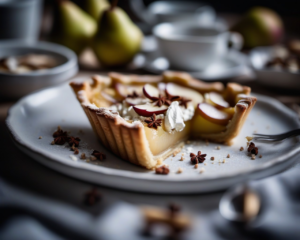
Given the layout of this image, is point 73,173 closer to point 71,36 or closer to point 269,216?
point 269,216

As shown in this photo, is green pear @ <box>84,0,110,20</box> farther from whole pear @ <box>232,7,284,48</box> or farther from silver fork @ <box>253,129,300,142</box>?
silver fork @ <box>253,129,300,142</box>

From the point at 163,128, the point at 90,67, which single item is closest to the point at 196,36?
the point at 90,67

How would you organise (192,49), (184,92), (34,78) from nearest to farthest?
1. (184,92)
2. (34,78)
3. (192,49)

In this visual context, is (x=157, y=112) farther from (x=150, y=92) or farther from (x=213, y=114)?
(x=213, y=114)

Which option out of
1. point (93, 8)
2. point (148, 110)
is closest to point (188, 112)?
point (148, 110)

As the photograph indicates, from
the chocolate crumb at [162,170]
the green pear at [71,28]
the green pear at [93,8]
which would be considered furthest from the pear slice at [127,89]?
the green pear at [93,8]

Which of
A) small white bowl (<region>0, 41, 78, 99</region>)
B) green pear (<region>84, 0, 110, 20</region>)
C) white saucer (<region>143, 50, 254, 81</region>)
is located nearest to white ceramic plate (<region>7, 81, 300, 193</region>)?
small white bowl (<region>0, 41, 78, 99</region>)
